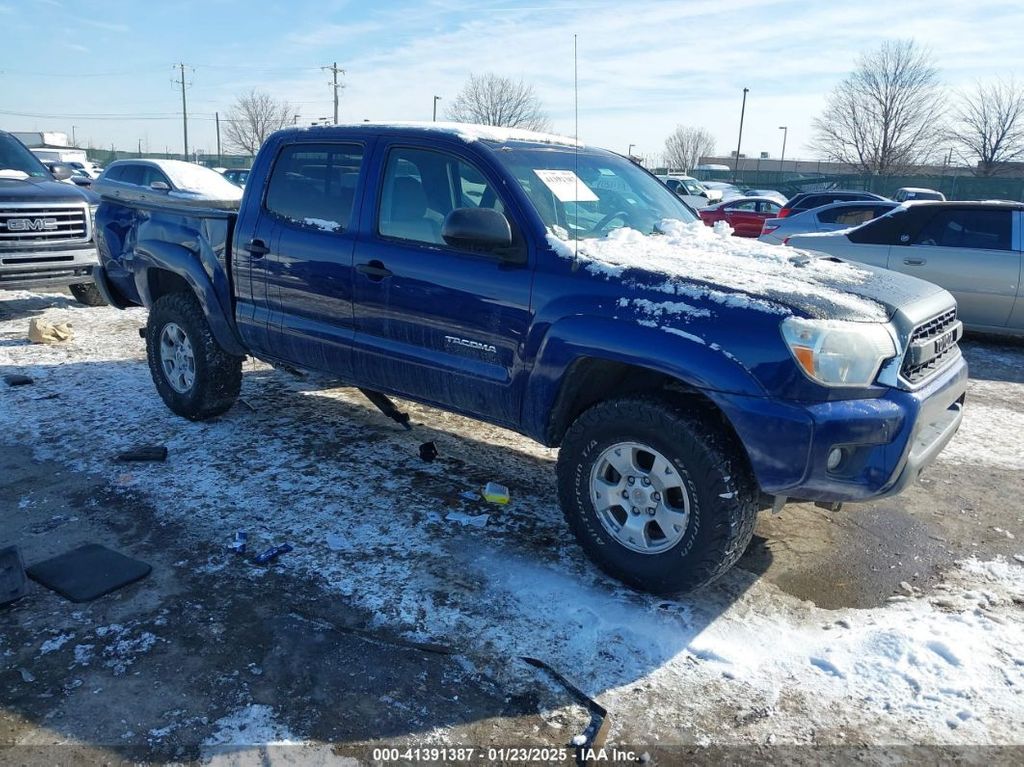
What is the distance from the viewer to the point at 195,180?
43.0ft

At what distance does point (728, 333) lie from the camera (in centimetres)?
302

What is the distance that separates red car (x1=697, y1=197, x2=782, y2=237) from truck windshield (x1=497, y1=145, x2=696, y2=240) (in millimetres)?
15395

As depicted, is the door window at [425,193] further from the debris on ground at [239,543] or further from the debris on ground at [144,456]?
the debris on ground at [144,456]

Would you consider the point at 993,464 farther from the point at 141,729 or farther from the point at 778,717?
the point at 141,729

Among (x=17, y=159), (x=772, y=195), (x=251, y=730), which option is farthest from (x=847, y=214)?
(x=772, y=195)

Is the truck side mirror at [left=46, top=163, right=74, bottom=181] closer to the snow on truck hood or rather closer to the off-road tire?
the off-road tire

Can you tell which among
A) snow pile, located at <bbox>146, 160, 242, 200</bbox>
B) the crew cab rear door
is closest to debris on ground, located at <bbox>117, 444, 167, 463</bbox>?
the crew cab rear door

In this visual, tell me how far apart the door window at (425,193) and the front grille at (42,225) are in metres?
6.41

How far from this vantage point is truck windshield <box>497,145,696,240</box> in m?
3.79

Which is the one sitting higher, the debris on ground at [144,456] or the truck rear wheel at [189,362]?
the truck rear wheel at [189,362]

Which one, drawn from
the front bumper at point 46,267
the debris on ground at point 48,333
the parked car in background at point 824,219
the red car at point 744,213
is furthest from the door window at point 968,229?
the red car at point 744,213

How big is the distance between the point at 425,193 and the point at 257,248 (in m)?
1.29

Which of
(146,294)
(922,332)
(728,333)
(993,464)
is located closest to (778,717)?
(728,333)

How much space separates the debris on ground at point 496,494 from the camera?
14.2 ft
